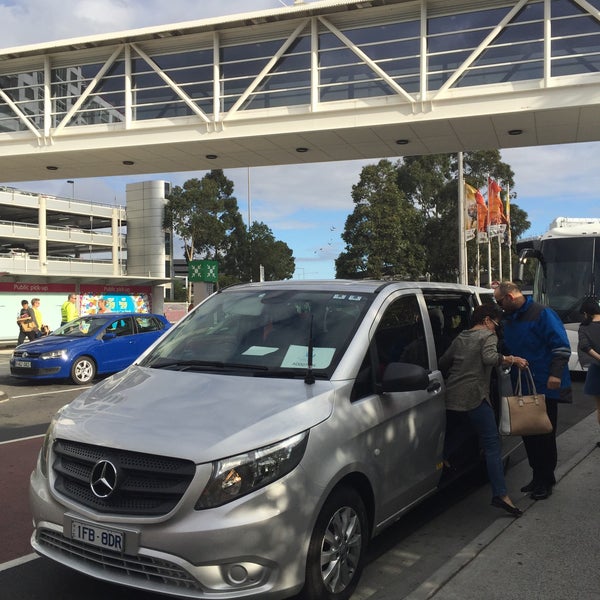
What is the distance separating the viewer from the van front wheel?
10.0ft

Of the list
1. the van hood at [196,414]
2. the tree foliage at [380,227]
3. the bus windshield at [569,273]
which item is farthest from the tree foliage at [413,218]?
the van hood at [196,414]

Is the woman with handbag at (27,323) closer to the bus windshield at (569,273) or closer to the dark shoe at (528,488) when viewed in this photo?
the bus windshield at (569,273)

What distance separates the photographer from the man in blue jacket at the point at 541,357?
16.4ft

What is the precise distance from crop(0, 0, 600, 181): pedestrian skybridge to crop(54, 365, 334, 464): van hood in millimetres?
13062

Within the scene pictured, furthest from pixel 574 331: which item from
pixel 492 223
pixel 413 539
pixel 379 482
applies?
pixel 492 223

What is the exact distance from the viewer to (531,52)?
48.1ft

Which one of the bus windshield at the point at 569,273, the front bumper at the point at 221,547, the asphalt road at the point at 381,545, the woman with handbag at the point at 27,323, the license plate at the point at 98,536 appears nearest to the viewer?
the front bumper at the point at 221,547

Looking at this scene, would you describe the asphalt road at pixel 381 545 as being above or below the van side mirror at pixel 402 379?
below

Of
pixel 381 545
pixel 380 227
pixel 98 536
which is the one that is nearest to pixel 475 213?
pixel 380 227

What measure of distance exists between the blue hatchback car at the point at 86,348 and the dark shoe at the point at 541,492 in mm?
9681

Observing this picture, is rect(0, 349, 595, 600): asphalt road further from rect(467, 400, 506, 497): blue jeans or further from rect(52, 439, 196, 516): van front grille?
rect(52, 439, 196, 516): van front grille

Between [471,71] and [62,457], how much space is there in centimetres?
1452

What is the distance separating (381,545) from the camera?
425 centimetres

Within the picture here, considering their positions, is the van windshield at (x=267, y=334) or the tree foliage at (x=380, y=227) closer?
the van windshield at (x=267, y=334)
